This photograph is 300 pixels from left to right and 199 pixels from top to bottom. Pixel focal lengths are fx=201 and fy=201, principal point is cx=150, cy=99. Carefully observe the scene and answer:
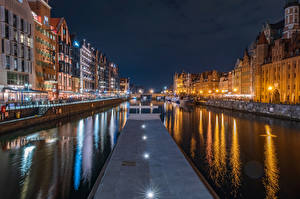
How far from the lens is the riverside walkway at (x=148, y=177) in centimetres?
794

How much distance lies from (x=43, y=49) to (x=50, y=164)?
6188cm

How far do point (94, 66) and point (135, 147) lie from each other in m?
129

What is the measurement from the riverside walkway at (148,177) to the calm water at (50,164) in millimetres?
2677

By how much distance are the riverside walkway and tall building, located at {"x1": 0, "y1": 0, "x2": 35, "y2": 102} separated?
40566 mm

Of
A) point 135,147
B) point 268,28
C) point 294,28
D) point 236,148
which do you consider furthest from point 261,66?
point 135,147

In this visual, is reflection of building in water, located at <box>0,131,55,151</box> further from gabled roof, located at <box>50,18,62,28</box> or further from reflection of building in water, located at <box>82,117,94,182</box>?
gabled roof, located at <box>50,18,62,28</box>

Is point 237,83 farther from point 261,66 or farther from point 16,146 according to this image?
point 16,146

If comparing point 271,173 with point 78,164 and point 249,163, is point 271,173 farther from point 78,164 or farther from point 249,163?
point 78,164

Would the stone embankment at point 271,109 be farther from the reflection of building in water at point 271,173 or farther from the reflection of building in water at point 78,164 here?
the reflection of building in water at point 78,164

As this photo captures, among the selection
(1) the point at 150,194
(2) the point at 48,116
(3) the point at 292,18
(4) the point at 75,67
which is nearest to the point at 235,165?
(1) the point at 150,194

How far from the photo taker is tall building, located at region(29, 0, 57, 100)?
6341cm

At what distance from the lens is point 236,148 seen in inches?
824

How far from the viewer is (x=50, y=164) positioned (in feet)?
52.4

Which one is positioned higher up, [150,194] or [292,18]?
[292,18]
